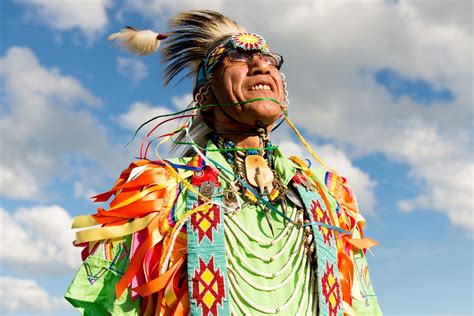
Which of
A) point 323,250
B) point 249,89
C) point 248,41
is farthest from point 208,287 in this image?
point 248,41

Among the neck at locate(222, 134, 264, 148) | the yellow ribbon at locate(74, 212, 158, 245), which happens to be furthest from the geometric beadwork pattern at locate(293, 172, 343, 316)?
Answer: the yellow ribbon at locate(74, 212, 158, 245)

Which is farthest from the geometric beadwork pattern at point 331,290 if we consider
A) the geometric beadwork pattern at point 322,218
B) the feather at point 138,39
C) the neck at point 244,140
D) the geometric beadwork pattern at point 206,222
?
the feather at point 138,39

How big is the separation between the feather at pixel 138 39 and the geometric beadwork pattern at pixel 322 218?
1821mm

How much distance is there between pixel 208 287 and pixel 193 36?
7.27 ft

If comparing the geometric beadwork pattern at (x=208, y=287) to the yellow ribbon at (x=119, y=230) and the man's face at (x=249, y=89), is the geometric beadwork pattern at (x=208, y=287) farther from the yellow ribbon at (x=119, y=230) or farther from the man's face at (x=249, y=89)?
the man's face at (x=249, y=89)

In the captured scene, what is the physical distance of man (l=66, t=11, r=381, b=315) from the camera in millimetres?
3801

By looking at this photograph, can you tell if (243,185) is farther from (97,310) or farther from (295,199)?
(97,310)

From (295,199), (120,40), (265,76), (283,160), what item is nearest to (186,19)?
(120,40)

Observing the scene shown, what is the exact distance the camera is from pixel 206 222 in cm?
387

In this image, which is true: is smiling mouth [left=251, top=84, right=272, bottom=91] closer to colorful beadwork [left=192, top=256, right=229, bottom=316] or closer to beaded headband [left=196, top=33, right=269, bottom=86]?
beaded headband [left=196, top=33, right=269, bottom=86]

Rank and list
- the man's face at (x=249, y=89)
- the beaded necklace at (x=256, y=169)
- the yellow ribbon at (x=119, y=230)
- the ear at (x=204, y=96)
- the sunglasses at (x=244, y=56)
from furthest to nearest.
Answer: the ear at (x=204, y=96)
the sunglasses at (x=244, y=56)
the man's face at (x=249, y=89)
the beaded necklace at (x=256, y=169)
the yellow ribbon at (x=119, y=230)

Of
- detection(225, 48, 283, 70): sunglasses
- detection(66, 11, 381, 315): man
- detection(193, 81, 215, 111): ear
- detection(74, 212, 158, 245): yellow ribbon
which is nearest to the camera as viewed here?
detection(66, 11, 381, 315): man

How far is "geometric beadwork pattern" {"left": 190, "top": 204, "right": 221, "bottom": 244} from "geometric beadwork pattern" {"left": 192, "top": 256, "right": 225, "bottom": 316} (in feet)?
0.50

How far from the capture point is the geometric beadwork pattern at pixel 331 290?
13.1ft
